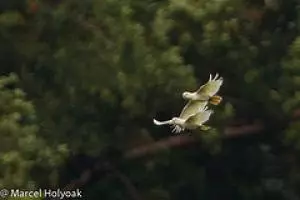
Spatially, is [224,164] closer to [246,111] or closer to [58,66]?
[246,111]

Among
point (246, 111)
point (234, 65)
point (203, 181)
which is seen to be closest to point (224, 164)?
point (203, 181)

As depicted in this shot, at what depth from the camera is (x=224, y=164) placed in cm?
852

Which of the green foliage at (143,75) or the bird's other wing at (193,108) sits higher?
the green foliage at (143,75)

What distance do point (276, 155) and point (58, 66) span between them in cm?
180
